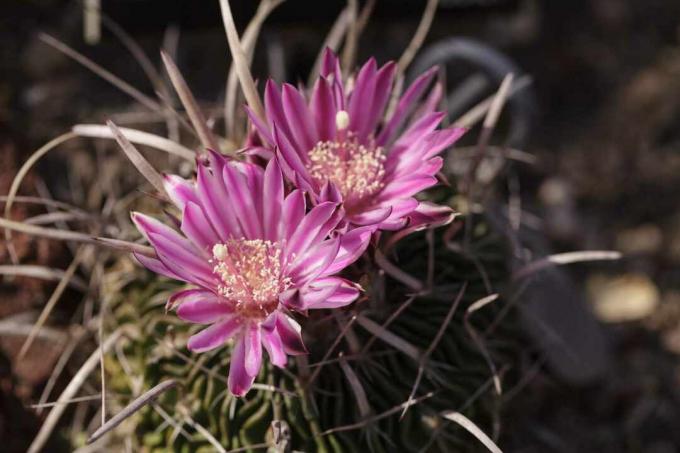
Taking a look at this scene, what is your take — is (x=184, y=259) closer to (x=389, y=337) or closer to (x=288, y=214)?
(x=288, y=214)

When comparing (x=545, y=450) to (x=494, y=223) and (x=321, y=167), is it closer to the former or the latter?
(x=494, y=223)

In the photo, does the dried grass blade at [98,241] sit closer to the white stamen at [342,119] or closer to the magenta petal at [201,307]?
the magenta petal at [201,307]

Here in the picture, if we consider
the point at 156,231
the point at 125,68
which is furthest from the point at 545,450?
the point at 125,68

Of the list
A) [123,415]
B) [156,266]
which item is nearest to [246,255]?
[156,266]

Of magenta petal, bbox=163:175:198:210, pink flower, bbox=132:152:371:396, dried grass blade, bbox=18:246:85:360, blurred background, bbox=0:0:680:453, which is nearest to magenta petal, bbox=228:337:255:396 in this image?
pink flower, bbox=132:152:371:396

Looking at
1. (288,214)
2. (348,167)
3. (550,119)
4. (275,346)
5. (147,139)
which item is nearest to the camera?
(275,346)

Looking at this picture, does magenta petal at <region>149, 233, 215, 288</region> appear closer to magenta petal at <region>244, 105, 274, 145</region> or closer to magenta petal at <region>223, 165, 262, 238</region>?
magenta petal at <region>223, 165, 262, 238</region>
